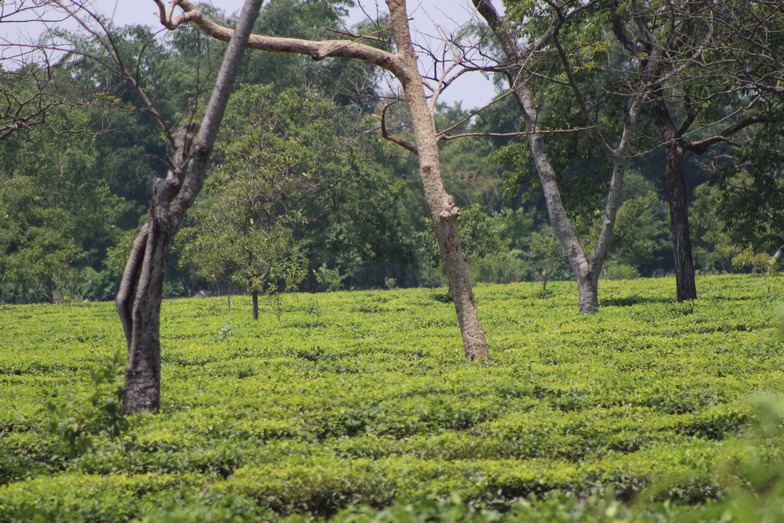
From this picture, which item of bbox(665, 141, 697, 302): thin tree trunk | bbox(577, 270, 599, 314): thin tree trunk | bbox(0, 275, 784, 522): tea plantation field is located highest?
bbox(665, 141, 697, 302): thin tree trunk

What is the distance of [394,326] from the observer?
69.3ft

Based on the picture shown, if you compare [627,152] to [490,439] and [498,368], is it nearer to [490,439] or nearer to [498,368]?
[498,368]

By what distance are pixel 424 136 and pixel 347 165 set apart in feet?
99.6

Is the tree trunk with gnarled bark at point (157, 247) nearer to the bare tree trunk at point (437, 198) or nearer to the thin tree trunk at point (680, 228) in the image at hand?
the bare tree trunk at point (437, 198)

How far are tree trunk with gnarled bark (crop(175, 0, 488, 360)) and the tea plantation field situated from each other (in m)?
0.92

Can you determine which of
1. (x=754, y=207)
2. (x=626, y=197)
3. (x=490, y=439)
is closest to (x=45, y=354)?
(x=490, y=439)

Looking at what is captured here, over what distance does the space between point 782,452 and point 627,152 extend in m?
16.7

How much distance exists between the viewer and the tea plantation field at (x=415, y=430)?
262 inches

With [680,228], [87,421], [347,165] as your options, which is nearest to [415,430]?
[87,421]

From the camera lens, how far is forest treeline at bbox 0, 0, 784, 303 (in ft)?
70.1

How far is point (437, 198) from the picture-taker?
14.1 metres

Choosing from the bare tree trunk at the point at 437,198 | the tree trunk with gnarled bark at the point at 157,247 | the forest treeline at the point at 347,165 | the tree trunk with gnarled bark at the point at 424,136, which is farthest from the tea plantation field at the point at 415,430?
the forest treeline at the point at 347,165

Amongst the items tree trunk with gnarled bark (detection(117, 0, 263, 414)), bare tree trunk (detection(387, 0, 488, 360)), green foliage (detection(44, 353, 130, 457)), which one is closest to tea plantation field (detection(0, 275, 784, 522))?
green foliage (detection(44, 353, 130, 457))

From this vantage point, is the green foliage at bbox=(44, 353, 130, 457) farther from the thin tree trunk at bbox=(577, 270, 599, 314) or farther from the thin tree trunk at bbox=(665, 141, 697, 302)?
the thin tree trunk at bbox=(665, 141, 697, 302)
